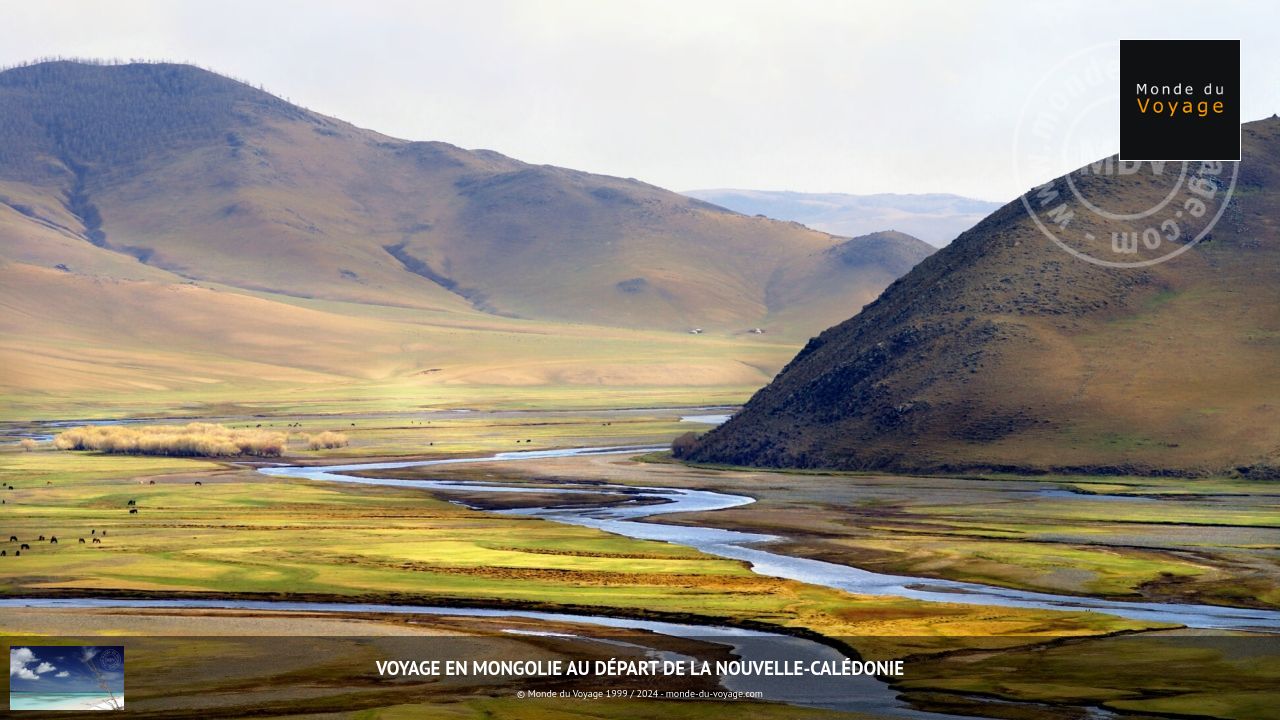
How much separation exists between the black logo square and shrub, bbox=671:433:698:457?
4350 cm

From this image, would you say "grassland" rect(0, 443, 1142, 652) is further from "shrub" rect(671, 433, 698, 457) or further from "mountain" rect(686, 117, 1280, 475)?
"mountain" rect(686, 117, 1280, 475)

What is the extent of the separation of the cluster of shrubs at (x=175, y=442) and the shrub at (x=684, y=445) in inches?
1365

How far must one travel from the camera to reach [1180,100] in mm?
132500

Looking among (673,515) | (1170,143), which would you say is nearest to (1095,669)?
(673,515)

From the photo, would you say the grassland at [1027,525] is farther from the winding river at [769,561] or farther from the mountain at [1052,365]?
the mountain at [1052,365]

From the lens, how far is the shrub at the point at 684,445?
456ft

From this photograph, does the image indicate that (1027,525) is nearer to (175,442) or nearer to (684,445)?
(684,445)

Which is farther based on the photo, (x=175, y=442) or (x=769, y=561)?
(x=175, y=442)

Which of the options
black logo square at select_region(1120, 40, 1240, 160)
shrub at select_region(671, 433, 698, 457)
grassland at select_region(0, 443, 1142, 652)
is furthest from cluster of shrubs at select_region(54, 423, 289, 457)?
black logo square at select_region(1120, 40, 1240, 160)

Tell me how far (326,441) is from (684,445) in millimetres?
34375

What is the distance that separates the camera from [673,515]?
90562mm

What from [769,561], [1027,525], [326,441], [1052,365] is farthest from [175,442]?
[769,561]

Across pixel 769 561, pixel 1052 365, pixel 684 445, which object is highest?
pixel 1052 365

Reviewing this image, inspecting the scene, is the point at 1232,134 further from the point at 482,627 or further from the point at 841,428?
the point at 482,627
